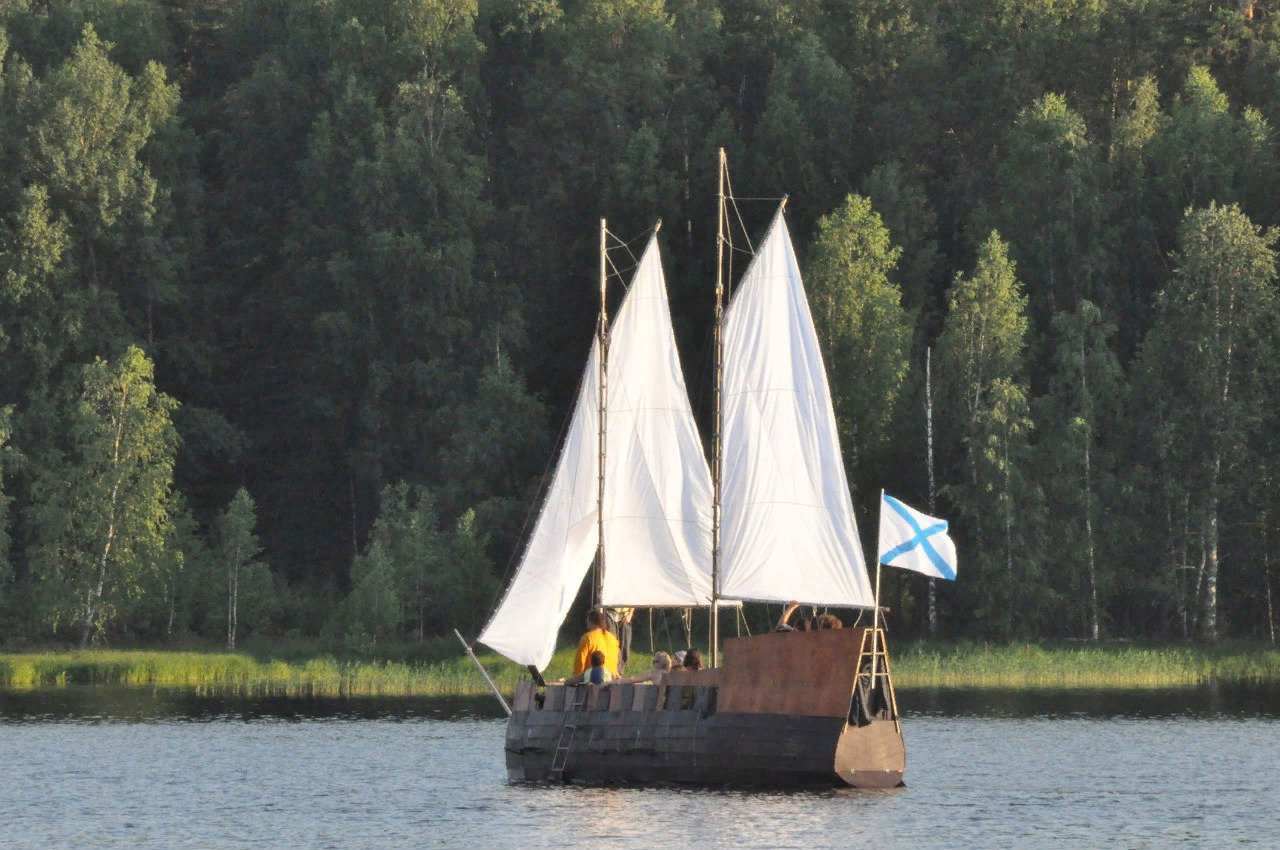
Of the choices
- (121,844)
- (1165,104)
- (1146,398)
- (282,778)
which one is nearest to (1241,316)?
(1146,398)

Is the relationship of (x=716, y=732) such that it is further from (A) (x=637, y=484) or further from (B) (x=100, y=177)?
(B) (x=100, y=177)

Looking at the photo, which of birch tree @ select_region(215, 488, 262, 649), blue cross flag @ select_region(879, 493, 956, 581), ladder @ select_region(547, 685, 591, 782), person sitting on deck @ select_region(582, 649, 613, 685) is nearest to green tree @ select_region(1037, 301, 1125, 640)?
birch tree @ select_region(215, 488, 262, 649)

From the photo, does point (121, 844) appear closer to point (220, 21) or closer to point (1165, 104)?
point (1165, 104)

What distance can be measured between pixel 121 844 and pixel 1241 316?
173 feet

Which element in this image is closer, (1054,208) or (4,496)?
(4,496)

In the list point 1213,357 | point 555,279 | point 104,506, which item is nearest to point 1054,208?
point 1213,357

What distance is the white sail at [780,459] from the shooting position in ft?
144

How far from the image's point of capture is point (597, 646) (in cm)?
4388

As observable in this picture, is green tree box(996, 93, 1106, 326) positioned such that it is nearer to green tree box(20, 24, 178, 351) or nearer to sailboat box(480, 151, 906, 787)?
green tree box(20, 24, 178, 351)

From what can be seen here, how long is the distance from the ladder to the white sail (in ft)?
11.3

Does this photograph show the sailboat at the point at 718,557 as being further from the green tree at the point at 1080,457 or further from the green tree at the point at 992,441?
the green tree at the point at 1080,457

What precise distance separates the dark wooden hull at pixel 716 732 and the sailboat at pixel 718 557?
37mm

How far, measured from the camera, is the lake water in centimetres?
3656

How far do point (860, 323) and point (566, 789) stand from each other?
41640 mm
